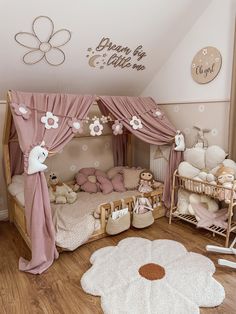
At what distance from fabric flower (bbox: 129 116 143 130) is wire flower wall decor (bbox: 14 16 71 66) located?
1015mm

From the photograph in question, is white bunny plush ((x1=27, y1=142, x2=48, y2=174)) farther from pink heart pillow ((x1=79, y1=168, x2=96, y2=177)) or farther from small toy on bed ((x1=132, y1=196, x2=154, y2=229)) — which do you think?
pink heart pillow ((x1=79, y1=168, x2=96, y2=177))

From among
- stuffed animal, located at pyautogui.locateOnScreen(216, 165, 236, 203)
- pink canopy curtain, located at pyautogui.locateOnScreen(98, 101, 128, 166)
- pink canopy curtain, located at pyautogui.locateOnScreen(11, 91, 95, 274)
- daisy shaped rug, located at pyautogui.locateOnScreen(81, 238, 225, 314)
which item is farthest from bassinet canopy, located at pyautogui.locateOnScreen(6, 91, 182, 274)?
stuffed animal, located at pyautogui.locateOnScreen(216, 165, 236, 203)

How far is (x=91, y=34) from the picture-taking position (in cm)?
258

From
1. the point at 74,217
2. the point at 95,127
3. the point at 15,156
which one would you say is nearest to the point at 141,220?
the point at 74,217

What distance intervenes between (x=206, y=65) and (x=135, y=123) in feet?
3.56

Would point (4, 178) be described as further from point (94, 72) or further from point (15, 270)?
point (94, 72)

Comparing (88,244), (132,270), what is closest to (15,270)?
(88,244)

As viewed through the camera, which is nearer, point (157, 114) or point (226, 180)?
point (226, 180)

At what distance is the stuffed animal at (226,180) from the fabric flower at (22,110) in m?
1.98

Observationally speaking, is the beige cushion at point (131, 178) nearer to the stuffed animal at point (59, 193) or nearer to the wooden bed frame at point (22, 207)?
the wooden bed frame at point (22, 207)

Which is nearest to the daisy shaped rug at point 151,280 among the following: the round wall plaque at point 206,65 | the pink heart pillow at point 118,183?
the pink heart pillow at point 118,183

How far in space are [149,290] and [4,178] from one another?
2.25 m

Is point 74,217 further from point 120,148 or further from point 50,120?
point 120,148

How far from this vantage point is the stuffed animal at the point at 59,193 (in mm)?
2973
